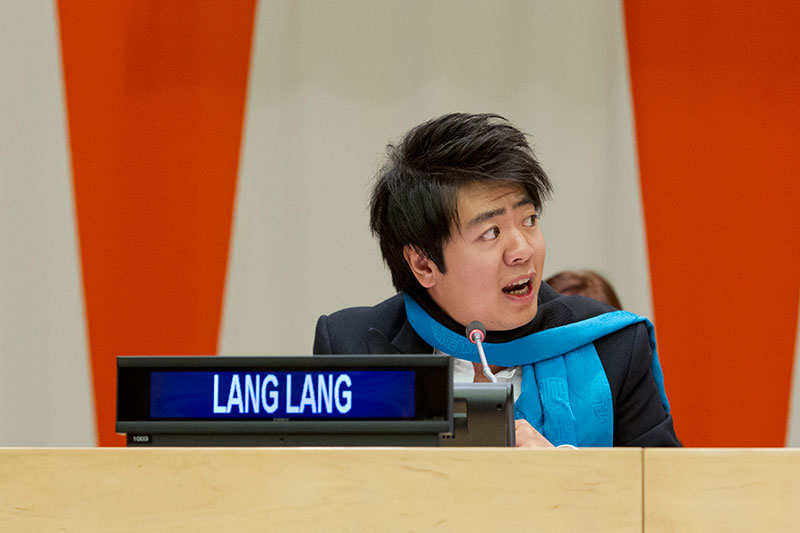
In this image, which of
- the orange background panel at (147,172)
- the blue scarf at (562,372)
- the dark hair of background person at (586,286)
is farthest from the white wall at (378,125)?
the blue scarf at (562,372)

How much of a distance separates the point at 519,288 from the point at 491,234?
0.09m

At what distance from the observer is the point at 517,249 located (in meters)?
1.26

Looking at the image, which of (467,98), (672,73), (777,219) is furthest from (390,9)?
(777,219)

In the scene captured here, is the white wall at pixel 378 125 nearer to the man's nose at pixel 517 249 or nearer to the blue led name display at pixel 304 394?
the man's nose at pixel 517 249

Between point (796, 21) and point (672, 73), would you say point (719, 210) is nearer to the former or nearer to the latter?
point (672, 73)

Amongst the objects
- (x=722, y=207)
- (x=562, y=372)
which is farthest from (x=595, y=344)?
(x=722, y=207)

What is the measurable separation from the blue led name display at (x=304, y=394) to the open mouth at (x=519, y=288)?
545 mm

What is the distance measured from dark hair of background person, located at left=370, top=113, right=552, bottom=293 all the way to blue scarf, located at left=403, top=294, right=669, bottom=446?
0.13 meters

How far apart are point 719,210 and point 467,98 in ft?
2.36

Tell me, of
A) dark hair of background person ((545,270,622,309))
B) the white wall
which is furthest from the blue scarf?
the white wall

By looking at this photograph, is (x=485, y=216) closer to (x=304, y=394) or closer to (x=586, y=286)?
(x=304, y=394)

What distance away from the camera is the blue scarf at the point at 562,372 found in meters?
1.21

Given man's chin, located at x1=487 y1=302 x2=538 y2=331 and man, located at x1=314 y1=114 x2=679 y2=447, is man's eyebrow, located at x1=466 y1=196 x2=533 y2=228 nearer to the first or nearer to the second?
man, located at x1=314 y1=114 x2=679 y2=447

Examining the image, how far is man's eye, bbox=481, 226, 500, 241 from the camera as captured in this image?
4.19ft
